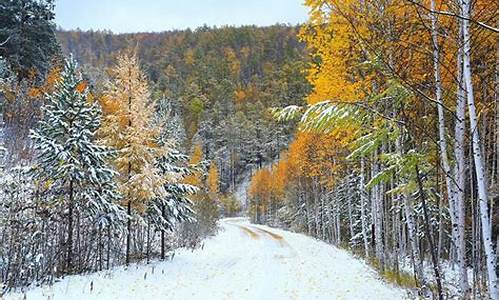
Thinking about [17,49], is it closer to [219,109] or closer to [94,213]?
[94,213]

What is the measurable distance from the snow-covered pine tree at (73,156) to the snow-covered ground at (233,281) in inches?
87.5

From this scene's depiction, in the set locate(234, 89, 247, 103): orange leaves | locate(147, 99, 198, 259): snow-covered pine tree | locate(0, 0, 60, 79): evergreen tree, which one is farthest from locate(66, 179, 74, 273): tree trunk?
locate(234, 89, 247, 103): orange leaves

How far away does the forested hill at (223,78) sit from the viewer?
283 ft

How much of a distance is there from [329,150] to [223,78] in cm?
8985

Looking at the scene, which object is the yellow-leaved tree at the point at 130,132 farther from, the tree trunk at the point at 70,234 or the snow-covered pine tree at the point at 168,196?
the tree trunk at the point at 70,234

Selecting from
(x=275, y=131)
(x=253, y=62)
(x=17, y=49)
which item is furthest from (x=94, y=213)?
(x=253, y=62)

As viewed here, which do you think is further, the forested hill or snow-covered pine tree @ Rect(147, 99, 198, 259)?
the forested hill

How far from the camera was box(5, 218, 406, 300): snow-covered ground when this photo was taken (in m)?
10.5

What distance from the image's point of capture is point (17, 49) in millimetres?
28547

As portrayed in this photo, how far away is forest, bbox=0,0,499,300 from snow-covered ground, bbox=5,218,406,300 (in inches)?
25.3

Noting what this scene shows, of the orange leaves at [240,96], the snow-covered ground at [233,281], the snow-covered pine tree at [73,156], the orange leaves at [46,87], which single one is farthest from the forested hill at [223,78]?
the snow-covered pine tree at [73,156]

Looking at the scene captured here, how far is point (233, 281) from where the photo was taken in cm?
1271

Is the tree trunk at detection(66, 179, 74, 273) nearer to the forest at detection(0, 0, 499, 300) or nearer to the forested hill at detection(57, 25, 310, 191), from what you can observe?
the forest at detection(0, 0, 499, 300)

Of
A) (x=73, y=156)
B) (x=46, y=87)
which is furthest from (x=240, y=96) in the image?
(x=73, y=156)
